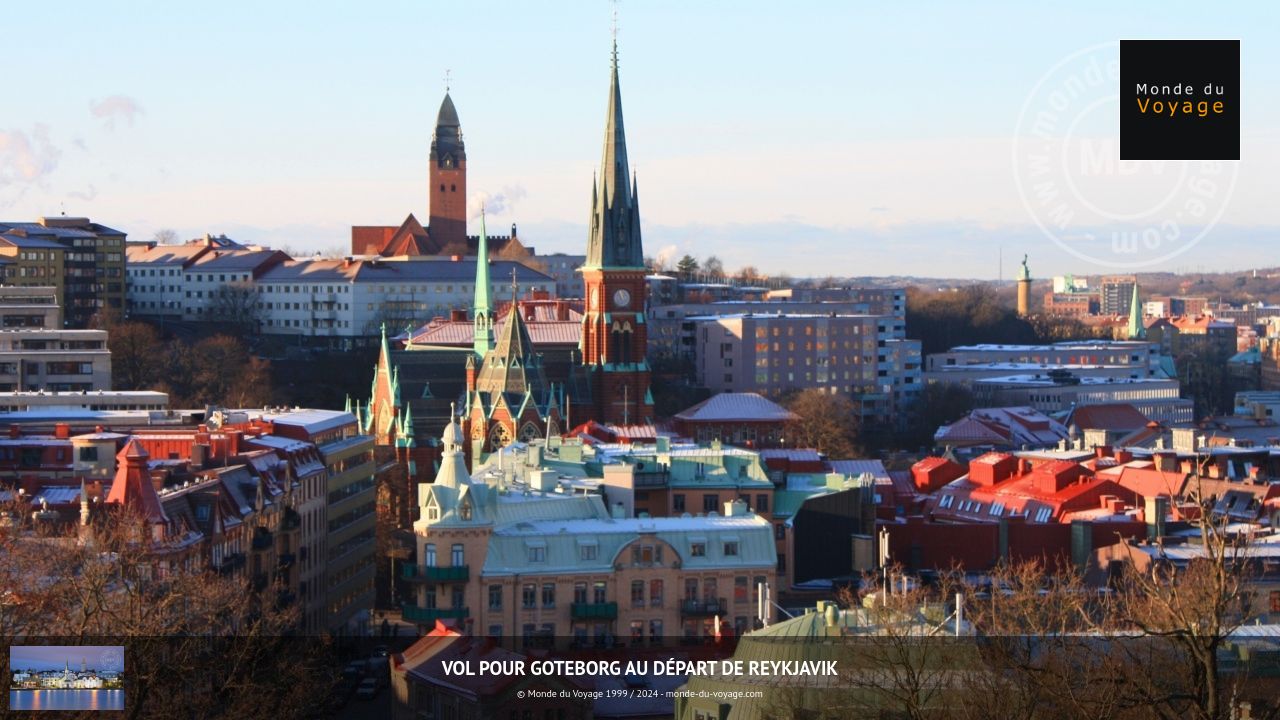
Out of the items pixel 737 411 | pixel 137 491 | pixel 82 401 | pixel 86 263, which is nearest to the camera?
pixel 137 491

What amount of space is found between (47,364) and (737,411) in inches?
1525

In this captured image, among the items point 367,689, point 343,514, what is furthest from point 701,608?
point 343,514

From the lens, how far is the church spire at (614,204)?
134875mm

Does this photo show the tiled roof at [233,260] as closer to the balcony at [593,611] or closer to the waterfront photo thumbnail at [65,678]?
the balcony at [593,611]

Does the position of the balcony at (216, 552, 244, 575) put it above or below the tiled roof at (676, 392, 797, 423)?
above

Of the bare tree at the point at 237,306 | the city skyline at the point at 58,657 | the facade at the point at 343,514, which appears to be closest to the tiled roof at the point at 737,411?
the facade at the point at 343,514

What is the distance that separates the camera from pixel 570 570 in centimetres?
6406

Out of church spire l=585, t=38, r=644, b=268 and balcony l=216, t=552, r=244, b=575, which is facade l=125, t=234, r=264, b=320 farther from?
balcony l=216, t=552, r=244, b=575

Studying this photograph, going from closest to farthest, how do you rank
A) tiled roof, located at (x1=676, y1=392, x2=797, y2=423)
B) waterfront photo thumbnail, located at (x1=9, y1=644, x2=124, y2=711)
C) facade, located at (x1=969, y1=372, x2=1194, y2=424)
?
waterfront photo thumbnail, located at (x1=9, y1=644, x2=124, y2=711)
tiled roof, located at (x1=676, y1=392, x2=797, y2=423)
facade, located at (x1=969, y1=372, x2=1194, y2=424)

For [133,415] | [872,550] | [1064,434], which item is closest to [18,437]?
[133,415]

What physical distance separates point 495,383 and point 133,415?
29.7 m

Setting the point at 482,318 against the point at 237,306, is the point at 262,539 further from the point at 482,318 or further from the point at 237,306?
the point at 237,306

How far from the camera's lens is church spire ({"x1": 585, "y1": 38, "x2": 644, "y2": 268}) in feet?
443

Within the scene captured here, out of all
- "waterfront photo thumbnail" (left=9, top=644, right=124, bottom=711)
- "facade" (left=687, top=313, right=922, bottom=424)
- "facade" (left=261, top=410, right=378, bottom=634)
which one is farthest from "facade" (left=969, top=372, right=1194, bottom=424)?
"waterfront photo thumbnail" (left=9, top=644, right=124, bottom=711)
